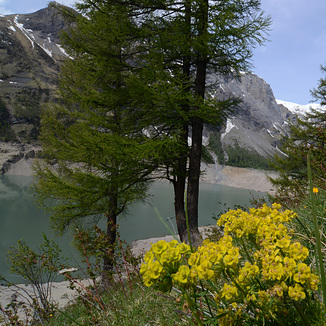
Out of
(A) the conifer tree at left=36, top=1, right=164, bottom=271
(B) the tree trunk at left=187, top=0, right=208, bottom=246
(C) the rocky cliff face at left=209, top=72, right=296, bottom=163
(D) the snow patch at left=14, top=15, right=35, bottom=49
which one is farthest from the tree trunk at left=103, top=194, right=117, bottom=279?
(D) the snow patch at left=14, top=15, right=35, bottom=49

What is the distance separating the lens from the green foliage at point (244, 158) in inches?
4931

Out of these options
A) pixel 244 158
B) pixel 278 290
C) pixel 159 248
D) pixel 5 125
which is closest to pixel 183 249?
pixel 159 248

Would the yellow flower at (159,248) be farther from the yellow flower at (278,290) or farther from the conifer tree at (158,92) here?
the conifer tree at (158,92)

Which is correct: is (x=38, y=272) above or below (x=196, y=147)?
below

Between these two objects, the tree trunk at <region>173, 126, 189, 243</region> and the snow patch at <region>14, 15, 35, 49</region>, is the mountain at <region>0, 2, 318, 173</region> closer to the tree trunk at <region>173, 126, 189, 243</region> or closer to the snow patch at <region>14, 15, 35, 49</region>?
the snow patch at <region>14, 15, 35, 49</region>

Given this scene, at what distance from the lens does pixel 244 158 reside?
134250 millimetres

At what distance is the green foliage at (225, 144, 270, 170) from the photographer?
411 feet

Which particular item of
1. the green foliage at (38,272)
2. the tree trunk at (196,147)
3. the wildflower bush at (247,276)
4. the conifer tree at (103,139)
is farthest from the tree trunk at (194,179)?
the wildflower bush at (247,276)

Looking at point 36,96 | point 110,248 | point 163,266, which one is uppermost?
point 36,96

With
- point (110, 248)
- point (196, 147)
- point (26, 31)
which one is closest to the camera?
point (110, 248)

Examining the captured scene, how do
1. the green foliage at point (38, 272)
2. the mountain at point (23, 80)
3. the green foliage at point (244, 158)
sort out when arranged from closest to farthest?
the green foliage at point (38, 272) < the mountain at point (23, 80) < the green foliage at point (244, 158)

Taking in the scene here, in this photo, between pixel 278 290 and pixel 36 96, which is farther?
pixel 36 96

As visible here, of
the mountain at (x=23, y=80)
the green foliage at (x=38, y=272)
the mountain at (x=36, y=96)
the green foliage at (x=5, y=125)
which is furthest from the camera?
the mountain at (x=36, y=96)

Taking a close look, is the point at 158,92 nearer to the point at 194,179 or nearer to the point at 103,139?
the point at 103,139
